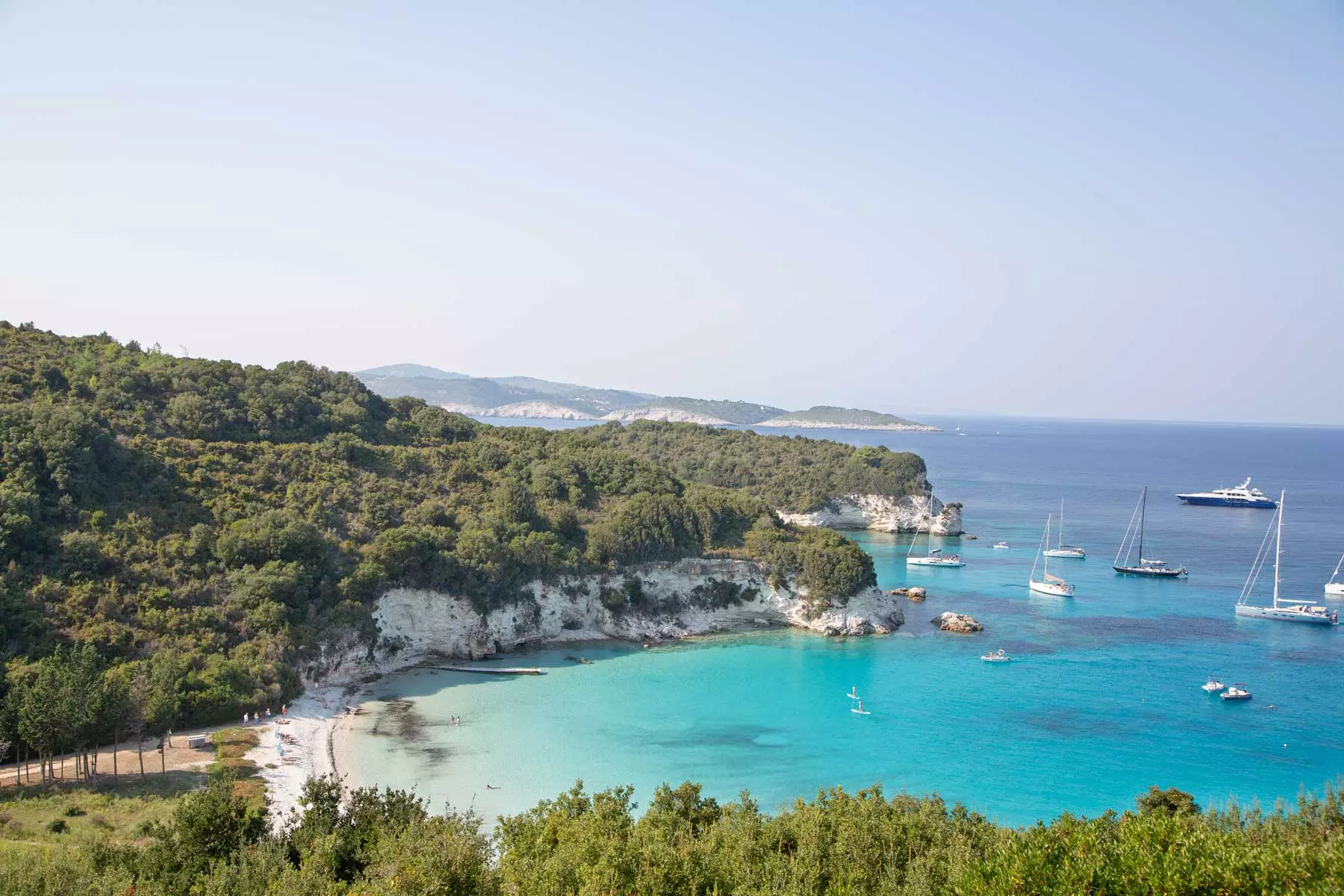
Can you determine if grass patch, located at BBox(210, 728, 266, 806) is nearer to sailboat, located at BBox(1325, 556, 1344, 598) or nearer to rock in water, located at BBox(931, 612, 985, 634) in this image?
rock in water, located at BBox(931, 612, 985, 634)

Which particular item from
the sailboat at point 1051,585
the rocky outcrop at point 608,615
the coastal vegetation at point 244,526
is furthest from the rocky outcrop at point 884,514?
the rocky outcrop at point 608,615

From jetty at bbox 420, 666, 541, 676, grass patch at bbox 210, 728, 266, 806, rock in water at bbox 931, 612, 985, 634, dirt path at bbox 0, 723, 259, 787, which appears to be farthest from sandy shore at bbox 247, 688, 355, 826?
rock in water at bbox 931, 612, 985, 634

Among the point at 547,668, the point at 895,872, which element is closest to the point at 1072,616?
the point at 547,668

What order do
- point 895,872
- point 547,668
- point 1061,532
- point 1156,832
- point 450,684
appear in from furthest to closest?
point 1061,532 < point 547,668 < point 450,684 < point 895,872 < point 1156,832

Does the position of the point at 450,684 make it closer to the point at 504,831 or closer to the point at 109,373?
the point at 504,831

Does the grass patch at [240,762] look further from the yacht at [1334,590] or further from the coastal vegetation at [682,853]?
the yacht at [1334,590]

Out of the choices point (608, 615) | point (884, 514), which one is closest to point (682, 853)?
point (608, 615)
